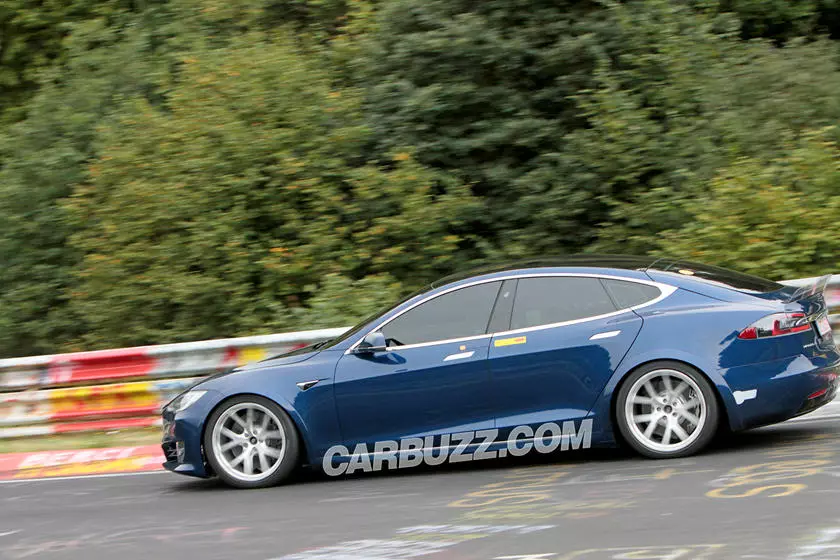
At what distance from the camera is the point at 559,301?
7.55 meters

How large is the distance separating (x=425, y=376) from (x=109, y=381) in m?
5.00

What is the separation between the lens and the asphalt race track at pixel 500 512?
18.5ft

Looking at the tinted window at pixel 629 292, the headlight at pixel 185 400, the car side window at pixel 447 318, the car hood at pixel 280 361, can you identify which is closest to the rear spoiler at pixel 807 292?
the tinted window at pixel 629 292

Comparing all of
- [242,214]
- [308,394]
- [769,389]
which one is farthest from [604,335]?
[242,214]

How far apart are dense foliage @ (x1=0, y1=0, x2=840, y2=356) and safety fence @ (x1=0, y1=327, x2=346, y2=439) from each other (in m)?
1.34

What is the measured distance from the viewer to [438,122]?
1425cm

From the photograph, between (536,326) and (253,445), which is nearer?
(536,326)

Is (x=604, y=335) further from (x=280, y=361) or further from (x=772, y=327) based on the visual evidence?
(x=280, y=361)

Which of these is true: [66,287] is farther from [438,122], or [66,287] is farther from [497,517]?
[497,517]

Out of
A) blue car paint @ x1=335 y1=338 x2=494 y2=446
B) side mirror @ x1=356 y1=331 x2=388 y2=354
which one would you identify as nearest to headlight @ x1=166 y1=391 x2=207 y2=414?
blue car paint @ x1=335 y1=338 x2=494 y2=446

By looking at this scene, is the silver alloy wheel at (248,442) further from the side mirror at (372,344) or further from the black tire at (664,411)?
the black tire at (664,411)

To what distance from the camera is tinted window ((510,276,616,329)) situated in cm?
750

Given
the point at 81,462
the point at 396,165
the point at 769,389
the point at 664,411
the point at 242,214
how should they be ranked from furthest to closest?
the point at 396,165, the point at 242,214, the point at 81,462, the point at 664,411, the point at 769,389

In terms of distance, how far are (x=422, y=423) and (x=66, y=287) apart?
26.7ft
